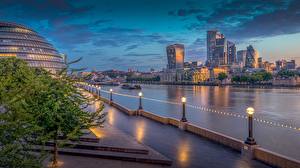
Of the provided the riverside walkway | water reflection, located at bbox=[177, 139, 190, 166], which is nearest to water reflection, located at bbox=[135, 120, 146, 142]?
the riverside walkway

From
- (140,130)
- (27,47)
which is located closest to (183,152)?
(140,130)

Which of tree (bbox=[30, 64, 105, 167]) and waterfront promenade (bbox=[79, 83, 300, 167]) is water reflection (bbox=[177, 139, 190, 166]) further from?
tree (bbox=[30, 64, 105, 167])

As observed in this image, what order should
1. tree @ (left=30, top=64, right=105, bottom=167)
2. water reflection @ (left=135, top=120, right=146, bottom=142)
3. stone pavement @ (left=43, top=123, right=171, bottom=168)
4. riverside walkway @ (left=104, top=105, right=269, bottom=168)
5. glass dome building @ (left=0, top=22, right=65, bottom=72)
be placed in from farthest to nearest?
1. glass dome building @ (left=0, top=22, right=65, bottom=72)
2. water reflection @ (left=135, top=120, right=146, bottom=142)
3. riverside walkway @ (left=104, top=105, right=269, bottom=168)
4. stone pavement @ (left=43, top=123, right=171, bottom=168)
5. tree @ (left=30, top=64, right=105, bottom=167)

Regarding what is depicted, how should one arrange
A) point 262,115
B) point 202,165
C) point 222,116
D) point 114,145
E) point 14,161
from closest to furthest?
point 14,161 < point 202,165 < point 114,145 < point 222,116 < point 262,115

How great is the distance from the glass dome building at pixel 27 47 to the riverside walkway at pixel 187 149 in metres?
104

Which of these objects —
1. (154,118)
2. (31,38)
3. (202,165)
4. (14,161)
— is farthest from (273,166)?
(31,38)

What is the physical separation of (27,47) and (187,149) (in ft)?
407

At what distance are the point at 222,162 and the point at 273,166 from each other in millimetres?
2391

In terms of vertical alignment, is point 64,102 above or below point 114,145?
above

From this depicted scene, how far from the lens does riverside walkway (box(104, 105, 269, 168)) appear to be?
1571 centimetres

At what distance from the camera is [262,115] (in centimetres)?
6412

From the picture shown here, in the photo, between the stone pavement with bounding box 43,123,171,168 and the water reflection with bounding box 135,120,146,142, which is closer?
the stone pavement with bounding box 43,123,171,168

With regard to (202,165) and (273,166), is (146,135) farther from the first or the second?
(273,166)

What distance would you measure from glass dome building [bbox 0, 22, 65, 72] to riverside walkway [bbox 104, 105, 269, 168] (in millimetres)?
104343
